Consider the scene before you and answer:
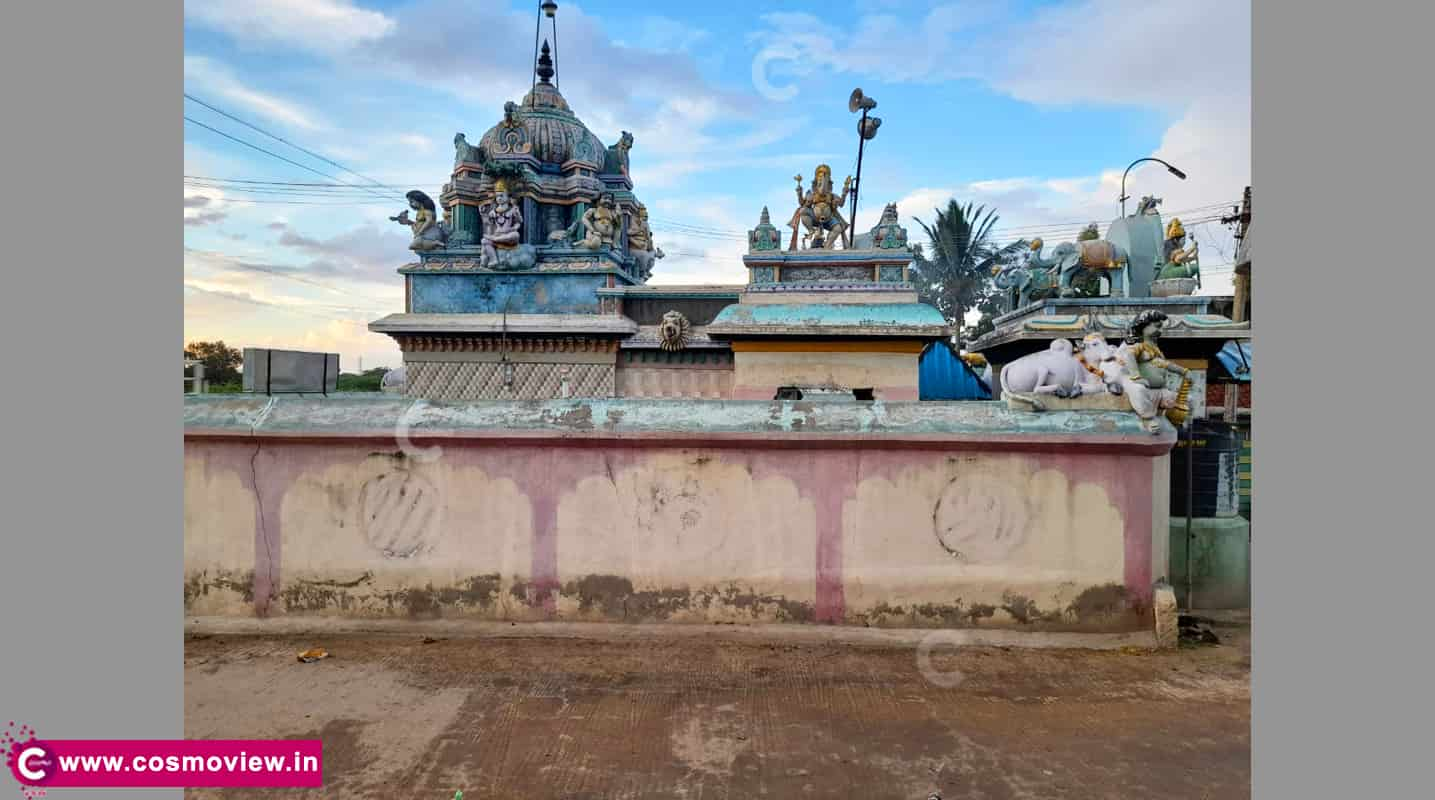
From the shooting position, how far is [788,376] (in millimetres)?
10914

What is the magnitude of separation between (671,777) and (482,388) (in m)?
11.2

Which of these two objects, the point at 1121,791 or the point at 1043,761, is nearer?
the point at 1121,791

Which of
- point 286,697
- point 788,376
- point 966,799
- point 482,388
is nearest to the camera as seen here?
point 966,799

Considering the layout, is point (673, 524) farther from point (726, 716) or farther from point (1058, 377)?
point (1058, 377)

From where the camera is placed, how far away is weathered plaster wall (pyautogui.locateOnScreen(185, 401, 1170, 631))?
5.07 m

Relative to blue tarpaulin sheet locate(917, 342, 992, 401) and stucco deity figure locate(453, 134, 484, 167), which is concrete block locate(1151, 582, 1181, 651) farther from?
stucco deity figure locate(453, 134, 484, 167)

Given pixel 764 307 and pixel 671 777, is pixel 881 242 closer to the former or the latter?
pixel 764 307

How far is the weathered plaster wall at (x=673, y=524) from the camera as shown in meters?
5.07

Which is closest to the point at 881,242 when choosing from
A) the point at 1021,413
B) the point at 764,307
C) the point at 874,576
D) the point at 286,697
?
the point at 764,307

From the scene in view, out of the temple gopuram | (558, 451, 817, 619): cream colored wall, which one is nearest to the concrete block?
(558, 451, 817, 619): cream colored wall

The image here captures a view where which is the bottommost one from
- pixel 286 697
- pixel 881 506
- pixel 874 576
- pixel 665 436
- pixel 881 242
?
pixel 286 697

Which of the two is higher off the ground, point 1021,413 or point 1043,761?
point 1021,413

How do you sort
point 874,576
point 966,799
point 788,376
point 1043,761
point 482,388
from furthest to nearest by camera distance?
point 482,388 → point 788,376 → point 874,576 → point 1043,761 → point 966,799
